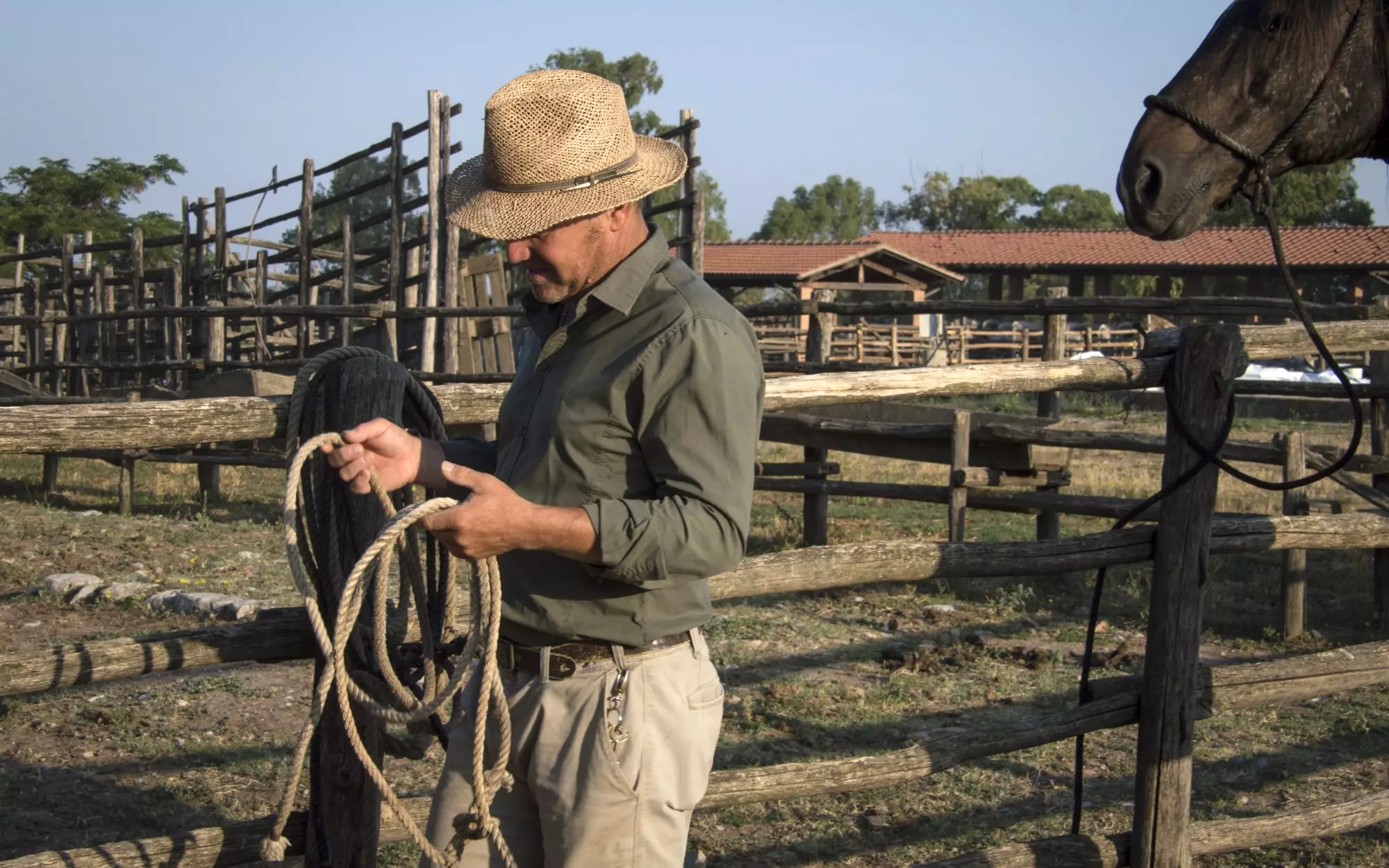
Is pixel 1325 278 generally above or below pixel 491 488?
above

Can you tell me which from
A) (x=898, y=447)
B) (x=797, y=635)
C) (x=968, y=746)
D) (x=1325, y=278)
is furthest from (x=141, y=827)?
(x=1325, y=278)

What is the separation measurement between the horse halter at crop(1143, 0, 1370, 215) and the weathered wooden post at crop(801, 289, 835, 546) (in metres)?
5.18

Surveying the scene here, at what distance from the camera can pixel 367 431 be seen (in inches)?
74.2

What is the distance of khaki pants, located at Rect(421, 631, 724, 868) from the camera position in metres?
1.96

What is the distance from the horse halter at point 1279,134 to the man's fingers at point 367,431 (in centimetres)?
207

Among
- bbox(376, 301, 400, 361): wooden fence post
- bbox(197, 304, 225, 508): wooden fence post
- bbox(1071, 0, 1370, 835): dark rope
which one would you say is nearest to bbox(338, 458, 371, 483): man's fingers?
bbox(1071, 0, 1370, 835): dark rope

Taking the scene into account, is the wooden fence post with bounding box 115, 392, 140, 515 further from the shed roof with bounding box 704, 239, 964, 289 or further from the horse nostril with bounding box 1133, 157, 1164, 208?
the shed roof with bounding box 704, 239, 964, 289

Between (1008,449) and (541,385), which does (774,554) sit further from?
(1008,449)

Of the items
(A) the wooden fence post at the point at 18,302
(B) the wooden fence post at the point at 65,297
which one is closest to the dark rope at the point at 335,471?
(B) the wooden fence post at the point at 65,297

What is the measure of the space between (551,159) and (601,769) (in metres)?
0.98

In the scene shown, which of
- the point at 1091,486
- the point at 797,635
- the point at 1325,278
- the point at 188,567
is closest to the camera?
the point at 797,635

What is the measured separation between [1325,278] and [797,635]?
37.6 m

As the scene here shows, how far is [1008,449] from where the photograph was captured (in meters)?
7.79

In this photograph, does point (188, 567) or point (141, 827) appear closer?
point (141, 827)
